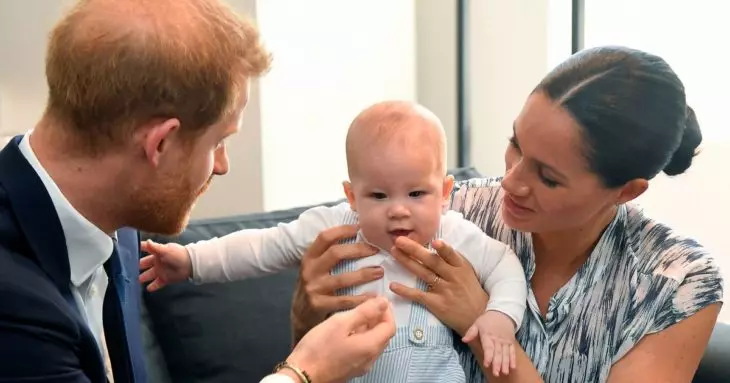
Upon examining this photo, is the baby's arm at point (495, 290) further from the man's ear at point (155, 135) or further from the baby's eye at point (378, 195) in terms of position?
the man's ear at point (155, 135)

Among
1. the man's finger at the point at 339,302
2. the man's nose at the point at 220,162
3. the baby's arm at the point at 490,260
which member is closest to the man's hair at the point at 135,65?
the man's nose at the point at 220,162

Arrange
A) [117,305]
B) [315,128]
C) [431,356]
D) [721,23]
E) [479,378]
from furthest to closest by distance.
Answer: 1. [315,128]
2. [721,23]
3. [479,378]
4. [431,356]
5. [117,305]

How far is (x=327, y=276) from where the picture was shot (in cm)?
148

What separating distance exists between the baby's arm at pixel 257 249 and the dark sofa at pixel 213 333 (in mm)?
237

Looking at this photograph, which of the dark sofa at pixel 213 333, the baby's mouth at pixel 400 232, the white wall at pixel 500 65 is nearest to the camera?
the baby's mouth at pixel 400 232

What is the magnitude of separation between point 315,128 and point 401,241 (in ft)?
4.49

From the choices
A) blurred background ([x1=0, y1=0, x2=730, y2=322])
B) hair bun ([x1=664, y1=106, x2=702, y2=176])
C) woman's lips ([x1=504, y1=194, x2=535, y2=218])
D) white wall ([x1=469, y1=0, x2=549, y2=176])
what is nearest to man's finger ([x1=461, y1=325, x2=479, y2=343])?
woman's lips ([x1=504, y1=194, x2=535, y2=218])

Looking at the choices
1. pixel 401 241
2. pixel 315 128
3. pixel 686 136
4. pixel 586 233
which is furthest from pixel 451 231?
pixel 315 128

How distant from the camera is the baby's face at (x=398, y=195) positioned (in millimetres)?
1411

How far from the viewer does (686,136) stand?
1461 millimetres

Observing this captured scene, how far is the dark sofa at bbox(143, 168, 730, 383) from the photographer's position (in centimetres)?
179

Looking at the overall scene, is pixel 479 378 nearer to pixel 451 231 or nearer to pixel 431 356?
pixel 431 356

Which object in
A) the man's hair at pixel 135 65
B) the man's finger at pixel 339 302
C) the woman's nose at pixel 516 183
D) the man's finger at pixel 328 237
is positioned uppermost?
the man's hair at pixel 135 65

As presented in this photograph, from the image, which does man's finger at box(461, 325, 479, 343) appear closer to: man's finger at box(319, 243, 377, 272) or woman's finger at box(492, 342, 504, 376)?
woman's finger at box(492, 342, 504, 376)
